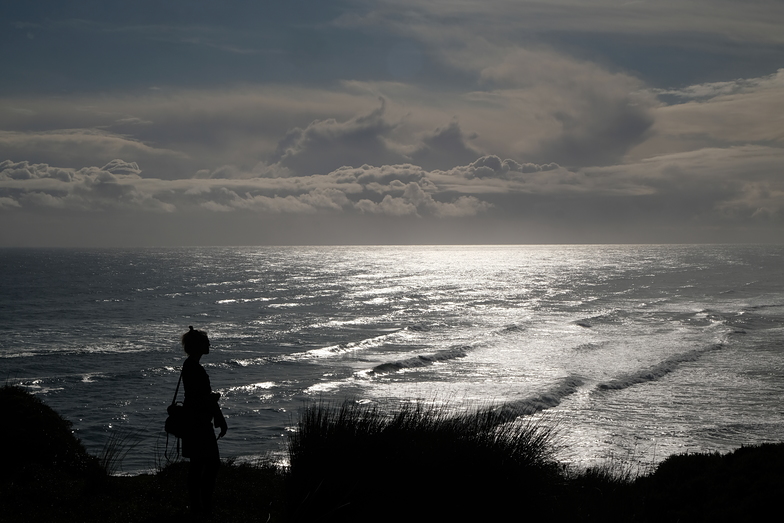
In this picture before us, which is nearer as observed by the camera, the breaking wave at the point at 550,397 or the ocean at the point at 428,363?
the ocean at the point at 428,363

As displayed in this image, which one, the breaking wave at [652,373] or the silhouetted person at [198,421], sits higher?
the silhouetted person at [198,421]

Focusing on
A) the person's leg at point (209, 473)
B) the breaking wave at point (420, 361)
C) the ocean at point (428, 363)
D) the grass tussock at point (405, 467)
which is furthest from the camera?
the breaking wave at point (420, 361)

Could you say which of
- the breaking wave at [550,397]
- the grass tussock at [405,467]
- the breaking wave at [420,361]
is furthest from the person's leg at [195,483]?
the breaking wave at [420,361]

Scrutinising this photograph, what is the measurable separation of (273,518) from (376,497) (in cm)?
133

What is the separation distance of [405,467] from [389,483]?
0.86ft

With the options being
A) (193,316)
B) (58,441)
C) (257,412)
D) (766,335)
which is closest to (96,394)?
(257,412)

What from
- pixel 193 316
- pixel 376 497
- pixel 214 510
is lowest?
pixel 193 316

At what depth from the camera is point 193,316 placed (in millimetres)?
57094

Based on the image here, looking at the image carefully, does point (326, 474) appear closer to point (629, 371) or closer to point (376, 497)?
point (376, 497)

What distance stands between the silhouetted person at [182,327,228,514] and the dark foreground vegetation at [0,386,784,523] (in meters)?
0.41

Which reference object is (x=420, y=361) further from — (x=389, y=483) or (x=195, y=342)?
(x=195, y=342)

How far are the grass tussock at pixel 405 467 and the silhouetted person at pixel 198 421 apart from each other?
38.4 inches

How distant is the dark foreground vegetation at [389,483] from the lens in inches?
264

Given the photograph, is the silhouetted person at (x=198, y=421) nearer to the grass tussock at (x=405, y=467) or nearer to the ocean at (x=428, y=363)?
the grass tussock at (x=405, y=467)
